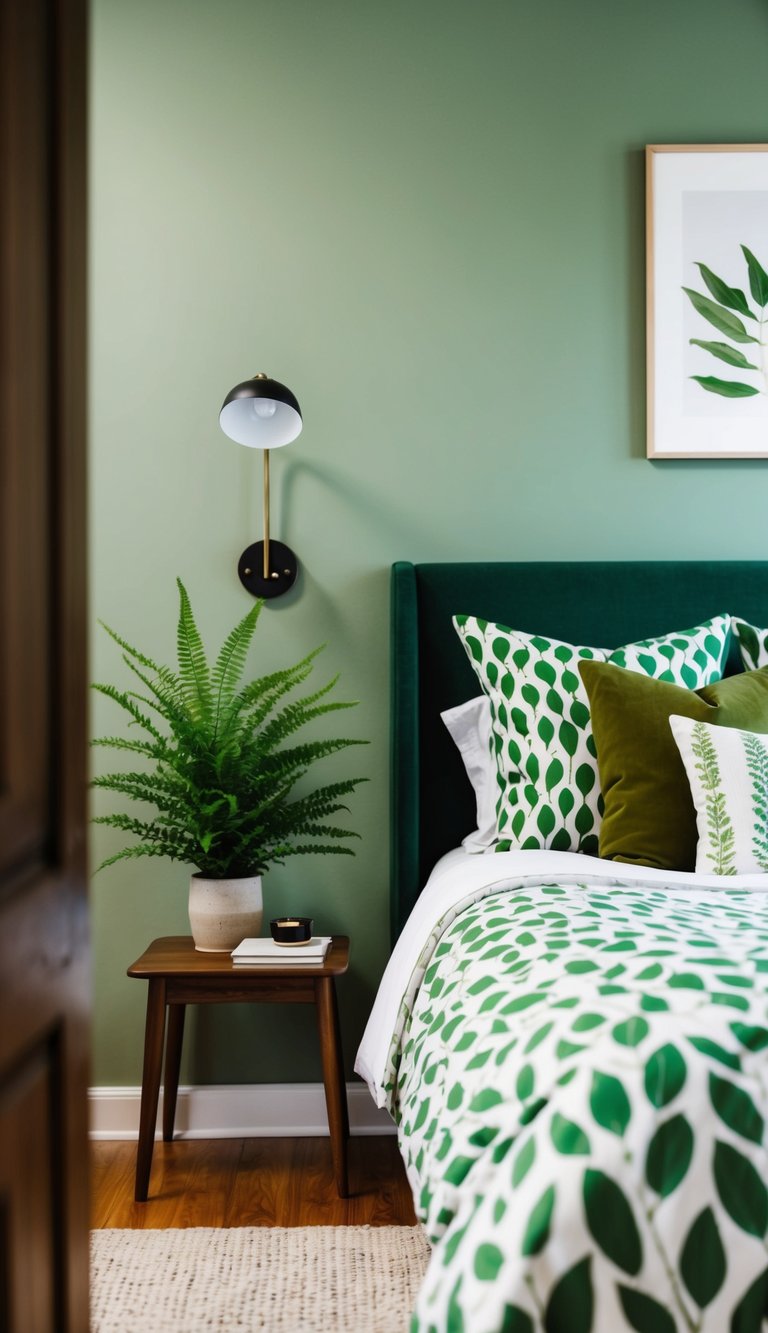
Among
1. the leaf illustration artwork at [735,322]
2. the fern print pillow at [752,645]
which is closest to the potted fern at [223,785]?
the fern print pillow at [752,645]

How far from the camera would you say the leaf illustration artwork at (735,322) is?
8.69 ft

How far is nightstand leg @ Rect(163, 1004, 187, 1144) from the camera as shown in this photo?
2.36 meters

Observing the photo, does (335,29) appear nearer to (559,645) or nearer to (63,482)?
(559,645)

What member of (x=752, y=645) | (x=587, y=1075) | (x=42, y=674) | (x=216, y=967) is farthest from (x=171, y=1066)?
(x=42, y=674)

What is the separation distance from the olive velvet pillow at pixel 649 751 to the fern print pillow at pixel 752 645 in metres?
0.26

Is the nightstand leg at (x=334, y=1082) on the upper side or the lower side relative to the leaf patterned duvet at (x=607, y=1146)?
lower

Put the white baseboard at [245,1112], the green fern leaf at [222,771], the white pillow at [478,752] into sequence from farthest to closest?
the white baseboard at [245,1112]
the white pillow at [478,752]
the green fern leaf at [222,771]

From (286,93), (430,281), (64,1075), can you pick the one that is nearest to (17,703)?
(64,1075)

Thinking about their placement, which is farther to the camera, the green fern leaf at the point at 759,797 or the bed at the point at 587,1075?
the green fern leaf at the point at 759,797

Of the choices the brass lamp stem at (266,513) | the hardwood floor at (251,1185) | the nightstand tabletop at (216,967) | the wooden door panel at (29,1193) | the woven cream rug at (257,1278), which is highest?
the brass lamp stem at (266,513)

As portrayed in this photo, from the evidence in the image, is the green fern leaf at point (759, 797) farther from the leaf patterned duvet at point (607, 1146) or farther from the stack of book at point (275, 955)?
the stack of book at point (275, 955)

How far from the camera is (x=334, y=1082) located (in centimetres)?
212

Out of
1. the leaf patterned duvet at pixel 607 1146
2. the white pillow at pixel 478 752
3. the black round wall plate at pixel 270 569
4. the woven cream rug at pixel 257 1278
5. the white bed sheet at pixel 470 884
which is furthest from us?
the black round wall plate at pixel 270 569

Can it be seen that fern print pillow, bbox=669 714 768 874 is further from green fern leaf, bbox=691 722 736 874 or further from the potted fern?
the potted fern
